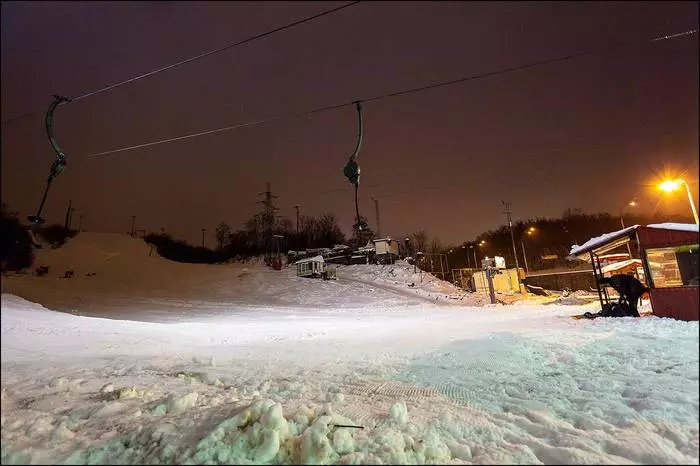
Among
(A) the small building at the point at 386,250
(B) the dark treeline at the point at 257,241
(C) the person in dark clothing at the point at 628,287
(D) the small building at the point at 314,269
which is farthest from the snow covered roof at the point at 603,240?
(A) the small building at the point at 386,250

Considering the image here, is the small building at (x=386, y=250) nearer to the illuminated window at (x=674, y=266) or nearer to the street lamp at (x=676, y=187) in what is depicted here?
the street lamp at (x=676, y=187)

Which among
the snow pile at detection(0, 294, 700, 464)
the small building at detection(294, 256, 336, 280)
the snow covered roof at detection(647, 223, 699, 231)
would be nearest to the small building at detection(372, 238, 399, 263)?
the small building at detection(294, 256, 336, 280)

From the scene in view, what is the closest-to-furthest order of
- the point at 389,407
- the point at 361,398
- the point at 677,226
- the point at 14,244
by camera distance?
the point at 677,226
the point at 14,244
the point at 389,407
the point at 361,398

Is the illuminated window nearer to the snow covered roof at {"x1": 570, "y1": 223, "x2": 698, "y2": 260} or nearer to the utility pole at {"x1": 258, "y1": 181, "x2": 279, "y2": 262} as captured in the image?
the snow covered roof at {"x1": 570, "y1": 223, "x2": 698, "y2": 260}

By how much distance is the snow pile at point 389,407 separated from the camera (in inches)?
79.7

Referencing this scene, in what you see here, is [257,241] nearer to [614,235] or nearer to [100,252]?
[100,252]

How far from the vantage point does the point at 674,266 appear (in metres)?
2.18

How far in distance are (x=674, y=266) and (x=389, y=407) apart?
A: 2822 millimetres

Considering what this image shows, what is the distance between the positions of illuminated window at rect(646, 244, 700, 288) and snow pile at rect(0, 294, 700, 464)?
0.27 meters

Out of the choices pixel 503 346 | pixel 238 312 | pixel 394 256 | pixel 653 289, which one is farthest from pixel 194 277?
pixel 653 289

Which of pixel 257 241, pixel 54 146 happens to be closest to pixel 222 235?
pixel 257 241

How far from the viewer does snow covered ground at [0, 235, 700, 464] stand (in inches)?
82.2

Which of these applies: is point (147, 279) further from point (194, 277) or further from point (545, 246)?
point (545, 246)

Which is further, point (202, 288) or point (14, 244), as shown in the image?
point (202, 288)
